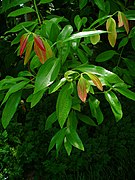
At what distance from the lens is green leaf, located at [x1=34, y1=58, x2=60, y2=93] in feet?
3.10

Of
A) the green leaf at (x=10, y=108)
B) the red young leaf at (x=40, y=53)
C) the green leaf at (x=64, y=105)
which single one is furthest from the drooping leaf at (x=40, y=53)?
the green leaf at (x=10, y=108)

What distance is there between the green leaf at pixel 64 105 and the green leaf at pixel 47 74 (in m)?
0.05

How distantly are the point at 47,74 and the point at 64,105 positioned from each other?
0.10m

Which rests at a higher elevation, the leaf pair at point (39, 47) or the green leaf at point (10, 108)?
the leaf pair at point (39, 47)

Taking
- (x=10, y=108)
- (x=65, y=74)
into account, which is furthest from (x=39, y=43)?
(x=10, y=108)

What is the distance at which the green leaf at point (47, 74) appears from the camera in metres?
0.94

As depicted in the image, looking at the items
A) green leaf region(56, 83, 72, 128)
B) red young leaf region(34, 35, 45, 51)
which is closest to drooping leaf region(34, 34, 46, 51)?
red young leaf region(34, 35, 45, 51)

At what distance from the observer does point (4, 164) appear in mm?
2383

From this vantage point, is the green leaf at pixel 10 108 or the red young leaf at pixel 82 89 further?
the green leaf at pixel 10 108

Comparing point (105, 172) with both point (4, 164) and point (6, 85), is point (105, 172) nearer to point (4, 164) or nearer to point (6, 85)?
point (4, 164)

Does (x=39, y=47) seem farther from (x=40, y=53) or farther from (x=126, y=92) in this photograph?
(x=126, y=92)

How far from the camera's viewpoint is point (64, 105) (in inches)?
36.9

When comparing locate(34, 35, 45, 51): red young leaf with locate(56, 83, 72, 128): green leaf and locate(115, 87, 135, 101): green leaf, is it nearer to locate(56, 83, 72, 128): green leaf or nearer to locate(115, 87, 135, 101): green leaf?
locate(56, 83, 72, 128): green leaf

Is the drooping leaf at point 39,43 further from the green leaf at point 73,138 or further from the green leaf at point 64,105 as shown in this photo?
the green leaf at point 73,138
